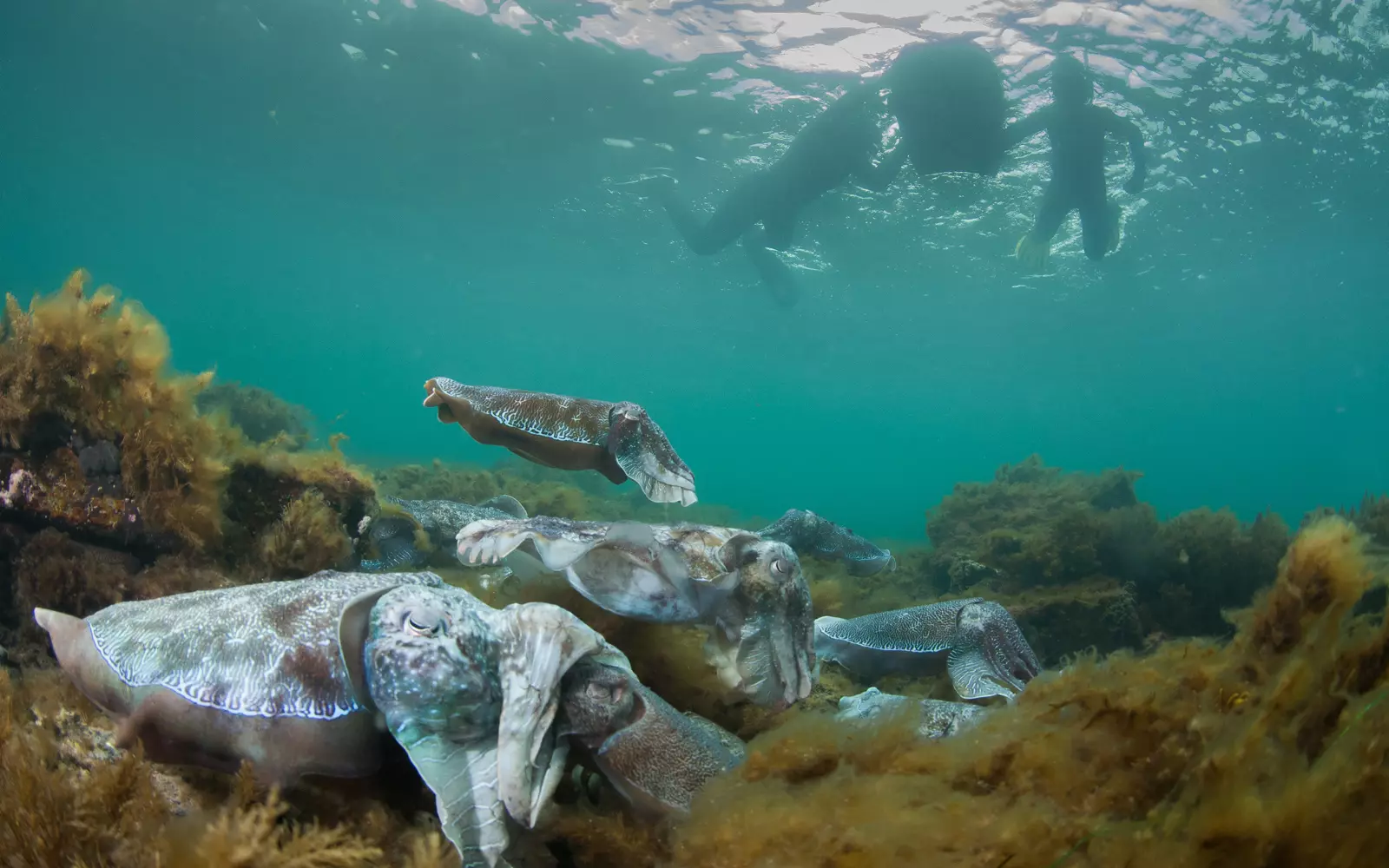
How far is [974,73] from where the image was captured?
54.3 ft

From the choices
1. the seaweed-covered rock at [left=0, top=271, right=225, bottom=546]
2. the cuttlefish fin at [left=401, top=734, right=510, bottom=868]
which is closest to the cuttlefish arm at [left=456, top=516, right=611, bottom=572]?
the cuttlefish fin at [left=401, top=734, right=510, bottom=868]

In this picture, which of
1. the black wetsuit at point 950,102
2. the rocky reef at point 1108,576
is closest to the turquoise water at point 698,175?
the black wetsuit at point 950,102

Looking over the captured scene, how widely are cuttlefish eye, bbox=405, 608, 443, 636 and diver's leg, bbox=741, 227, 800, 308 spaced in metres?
30.9

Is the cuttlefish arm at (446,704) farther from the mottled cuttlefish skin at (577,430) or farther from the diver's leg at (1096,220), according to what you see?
the diver's leg at (1096,220)

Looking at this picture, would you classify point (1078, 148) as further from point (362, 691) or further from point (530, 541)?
point (362, 691)

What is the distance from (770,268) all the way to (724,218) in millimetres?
7758

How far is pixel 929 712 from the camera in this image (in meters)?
2.97

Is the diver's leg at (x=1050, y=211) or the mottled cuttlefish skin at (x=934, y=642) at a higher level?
the diver's leg at (x=1050, y=211)

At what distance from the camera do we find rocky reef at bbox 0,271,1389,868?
156 cm

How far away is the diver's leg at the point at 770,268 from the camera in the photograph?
103 feet

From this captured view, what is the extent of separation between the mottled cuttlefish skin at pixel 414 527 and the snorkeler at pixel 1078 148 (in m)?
18.4

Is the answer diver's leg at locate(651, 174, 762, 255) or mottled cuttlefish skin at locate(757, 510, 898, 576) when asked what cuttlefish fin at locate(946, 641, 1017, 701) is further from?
diver's leg at locate(651, 174, 762, 255)

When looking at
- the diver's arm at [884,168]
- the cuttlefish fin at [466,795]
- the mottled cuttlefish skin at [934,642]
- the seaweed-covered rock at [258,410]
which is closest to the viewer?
the cuttlefish fin at [466,795]

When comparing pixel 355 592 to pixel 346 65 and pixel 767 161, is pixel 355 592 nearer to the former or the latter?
pixel 767 161
